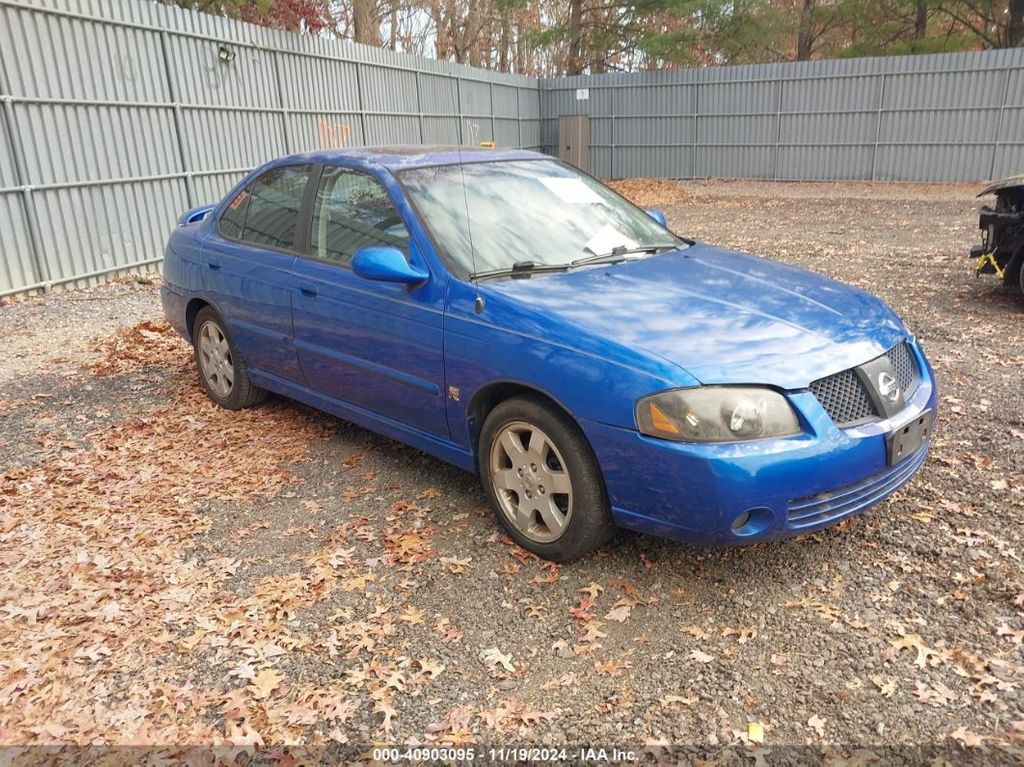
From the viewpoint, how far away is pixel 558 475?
329 cm

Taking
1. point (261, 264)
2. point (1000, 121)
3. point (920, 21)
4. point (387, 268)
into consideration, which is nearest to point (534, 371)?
point (387, 268)

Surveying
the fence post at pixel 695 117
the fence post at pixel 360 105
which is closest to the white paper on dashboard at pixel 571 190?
the fence post at pixel 360 105

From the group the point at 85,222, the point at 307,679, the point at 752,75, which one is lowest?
the point at 307,679

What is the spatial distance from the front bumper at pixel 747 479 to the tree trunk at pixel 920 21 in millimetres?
26108

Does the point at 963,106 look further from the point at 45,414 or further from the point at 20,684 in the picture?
the point at 20,684

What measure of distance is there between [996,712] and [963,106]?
69.8ft

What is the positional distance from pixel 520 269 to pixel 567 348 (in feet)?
2.43

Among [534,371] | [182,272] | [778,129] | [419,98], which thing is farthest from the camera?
[778,129]

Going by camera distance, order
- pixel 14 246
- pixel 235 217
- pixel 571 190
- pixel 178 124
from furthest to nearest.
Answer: pixel 178 124 → pixel 14 246 → pixel 235 217 → pixel 571 190

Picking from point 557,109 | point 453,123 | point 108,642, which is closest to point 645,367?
point 108,642

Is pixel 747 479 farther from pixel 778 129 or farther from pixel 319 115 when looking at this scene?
pixel 778 129

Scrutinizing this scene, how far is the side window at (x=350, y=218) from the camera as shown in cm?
407

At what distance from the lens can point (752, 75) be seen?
2173 cm

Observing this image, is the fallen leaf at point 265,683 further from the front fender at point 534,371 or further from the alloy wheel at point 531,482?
the front fender at point 534,371
